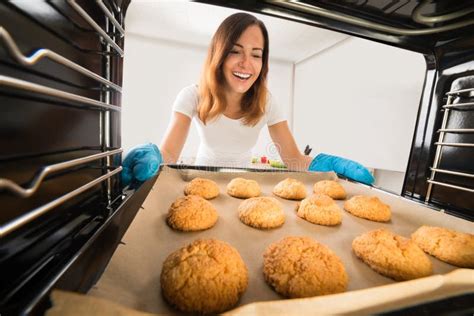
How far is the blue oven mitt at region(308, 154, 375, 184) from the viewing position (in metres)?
1.56

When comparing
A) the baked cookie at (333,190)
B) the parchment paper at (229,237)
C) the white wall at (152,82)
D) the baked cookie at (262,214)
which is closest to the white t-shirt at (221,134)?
the parchment paper at (229,237)

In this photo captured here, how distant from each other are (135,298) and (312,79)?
382 cm

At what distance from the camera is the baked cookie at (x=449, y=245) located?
2.59 ft

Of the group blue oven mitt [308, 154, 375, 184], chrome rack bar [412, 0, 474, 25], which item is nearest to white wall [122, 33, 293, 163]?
blue oven mitt [308, 154, 375, 184]

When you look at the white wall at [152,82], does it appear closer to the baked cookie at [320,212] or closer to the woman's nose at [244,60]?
the woman's nose at [244,60]

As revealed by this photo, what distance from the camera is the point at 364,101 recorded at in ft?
8.66

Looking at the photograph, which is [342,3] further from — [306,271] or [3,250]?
[3,250]

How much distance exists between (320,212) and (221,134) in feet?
4.08

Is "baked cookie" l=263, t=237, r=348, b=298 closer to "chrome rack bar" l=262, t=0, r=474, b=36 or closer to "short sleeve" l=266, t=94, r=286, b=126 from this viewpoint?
"chrome rack bar" l=262, t=0, r=474, b=36

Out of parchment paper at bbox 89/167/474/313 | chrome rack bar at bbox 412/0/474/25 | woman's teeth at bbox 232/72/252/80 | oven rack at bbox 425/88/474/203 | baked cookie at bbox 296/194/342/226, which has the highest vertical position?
woman's teeth at bbox 232/72/252/80

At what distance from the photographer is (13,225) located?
319mm

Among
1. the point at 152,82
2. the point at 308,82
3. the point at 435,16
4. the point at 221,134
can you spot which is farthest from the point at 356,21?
the point at 152,82

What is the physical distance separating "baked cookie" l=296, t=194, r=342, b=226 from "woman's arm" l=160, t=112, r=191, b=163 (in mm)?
1244

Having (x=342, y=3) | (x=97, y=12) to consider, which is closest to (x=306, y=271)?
(x=342, y=3)
